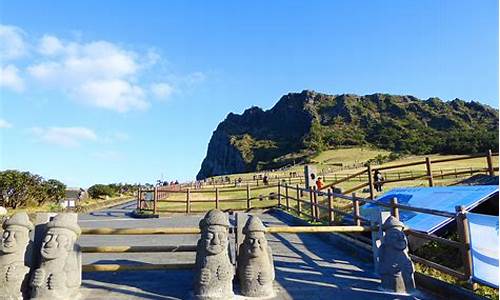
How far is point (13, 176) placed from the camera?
16578 mm

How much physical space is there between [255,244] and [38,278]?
2393mm

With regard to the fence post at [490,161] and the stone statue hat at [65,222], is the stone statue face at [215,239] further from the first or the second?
the fence post at [490,161]

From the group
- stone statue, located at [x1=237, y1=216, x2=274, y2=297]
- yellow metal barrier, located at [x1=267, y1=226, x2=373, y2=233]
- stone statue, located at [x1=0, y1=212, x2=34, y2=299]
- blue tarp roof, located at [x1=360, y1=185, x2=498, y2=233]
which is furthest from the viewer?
blue tarp roof, located at [x1=360, y1=185, x2=498, y2=233]

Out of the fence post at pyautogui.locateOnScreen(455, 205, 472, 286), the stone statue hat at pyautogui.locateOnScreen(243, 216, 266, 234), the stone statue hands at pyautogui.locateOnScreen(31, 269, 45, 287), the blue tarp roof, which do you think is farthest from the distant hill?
the stone statue hands at pyautogui.locateOnScreen(31, 269, 45, 287)

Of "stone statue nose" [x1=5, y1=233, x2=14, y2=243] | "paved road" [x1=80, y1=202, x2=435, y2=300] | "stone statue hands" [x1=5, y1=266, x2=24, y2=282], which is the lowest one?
"paved road" [x1=80, y1=202, x2=435, y2=300]

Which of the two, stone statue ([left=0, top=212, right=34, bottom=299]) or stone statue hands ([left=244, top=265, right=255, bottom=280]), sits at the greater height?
stone statue ([left=0, top=212, right=34, bottom=299])

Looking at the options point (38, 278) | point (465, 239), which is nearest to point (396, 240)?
point (465, 239)

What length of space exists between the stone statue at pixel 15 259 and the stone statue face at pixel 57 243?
0.23 m

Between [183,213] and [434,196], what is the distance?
35.2 ft

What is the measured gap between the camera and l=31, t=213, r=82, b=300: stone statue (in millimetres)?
4156

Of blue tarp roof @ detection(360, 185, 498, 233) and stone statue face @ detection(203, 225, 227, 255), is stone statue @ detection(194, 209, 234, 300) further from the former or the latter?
blue tarp roof @ detection(360, 185, 498, 233)

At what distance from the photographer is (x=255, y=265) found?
4.50 meters

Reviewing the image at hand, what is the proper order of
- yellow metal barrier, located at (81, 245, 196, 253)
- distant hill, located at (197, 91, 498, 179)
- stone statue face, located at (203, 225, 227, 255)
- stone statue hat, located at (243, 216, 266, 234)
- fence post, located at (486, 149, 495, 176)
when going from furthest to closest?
1. distant hill, located at (197, 91, 498, 179)
2. fence post, located at (486, 149, 495, 176)
3. yellow metal barrier, located at (81, 245, 196, 253)
4. stone statue hat, located at (243, 216, 266, 234)
5. stone statue face, located at (203, 225, 227, 255)

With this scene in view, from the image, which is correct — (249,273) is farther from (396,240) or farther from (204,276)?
Result: (396,240)
